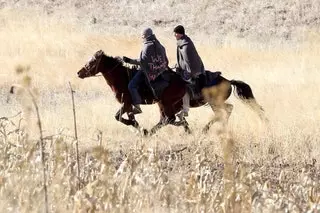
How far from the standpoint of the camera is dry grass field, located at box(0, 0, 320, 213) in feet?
17.7

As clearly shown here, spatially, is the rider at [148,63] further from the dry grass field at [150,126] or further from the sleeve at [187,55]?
the dry grass field at [150,126]

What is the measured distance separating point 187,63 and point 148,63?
2.20 ft

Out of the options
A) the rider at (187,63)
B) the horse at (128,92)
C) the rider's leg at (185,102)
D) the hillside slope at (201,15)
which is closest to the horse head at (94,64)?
the horse at (128,92)

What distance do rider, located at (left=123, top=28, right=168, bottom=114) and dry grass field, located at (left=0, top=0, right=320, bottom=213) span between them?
0.78 m

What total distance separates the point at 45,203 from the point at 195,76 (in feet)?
28.1

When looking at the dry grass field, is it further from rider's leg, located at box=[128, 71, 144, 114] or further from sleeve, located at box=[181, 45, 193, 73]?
sleeve, located at box=[181, 45, 193, 73]

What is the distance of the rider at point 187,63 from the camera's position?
1323 cm

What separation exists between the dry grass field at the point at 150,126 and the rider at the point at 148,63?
782 millimetres

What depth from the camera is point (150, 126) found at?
14.8m

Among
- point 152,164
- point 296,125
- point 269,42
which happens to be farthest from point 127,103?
point 269,42

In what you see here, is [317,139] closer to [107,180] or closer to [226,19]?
[107,180]

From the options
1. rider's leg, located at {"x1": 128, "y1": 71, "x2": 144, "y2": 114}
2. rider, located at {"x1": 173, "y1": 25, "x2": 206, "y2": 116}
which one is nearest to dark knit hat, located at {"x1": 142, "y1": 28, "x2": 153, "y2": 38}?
rider, located at {"x1": 173, "y1": 25, "x2": 206, "y2": 116}

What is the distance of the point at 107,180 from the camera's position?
5.29 metres

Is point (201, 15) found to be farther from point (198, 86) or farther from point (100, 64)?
point (100, 64)
